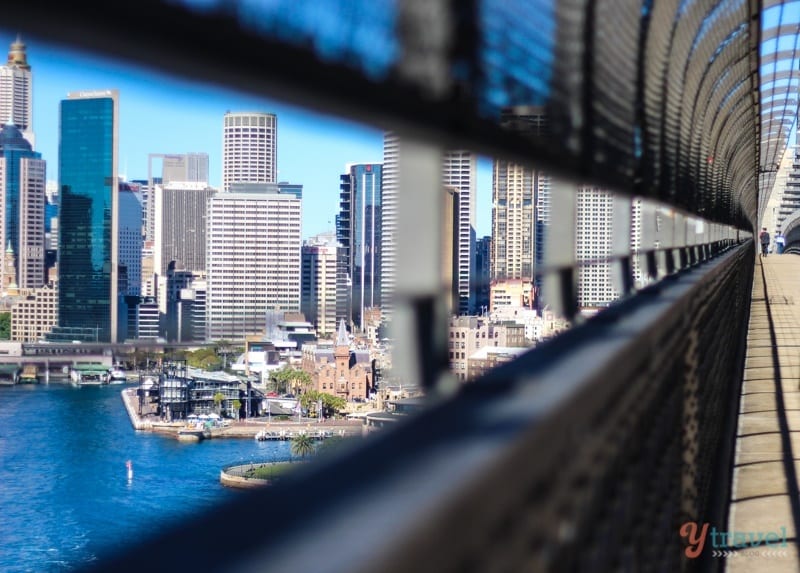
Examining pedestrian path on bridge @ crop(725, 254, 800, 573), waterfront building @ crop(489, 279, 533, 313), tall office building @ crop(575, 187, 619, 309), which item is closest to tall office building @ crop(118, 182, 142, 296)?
pedestrian path on bridge @ crop(725, 254, 800, 573)

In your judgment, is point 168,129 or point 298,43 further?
point 168,129

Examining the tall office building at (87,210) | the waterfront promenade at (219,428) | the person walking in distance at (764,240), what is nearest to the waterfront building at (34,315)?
the tall office building at (87,210)

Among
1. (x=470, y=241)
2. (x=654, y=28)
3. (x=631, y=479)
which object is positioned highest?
(x=654, y=28)

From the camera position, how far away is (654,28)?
139 inches

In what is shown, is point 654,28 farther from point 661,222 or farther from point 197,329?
point 661,222

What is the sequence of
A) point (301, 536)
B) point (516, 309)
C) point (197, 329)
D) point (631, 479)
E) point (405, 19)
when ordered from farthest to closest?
point (516, 309)
point (197, 329)
point (631, 479)
point (405, 19)
point (301, 536)

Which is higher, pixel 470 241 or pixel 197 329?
pixel 470 241

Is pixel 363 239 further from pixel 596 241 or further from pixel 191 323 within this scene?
pixel 191 323

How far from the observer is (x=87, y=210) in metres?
37.6

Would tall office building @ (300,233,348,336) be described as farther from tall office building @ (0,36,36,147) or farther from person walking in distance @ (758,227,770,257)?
person walking in distance @ (758,227,770,257)

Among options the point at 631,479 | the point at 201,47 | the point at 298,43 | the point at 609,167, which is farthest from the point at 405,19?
the point at 609,167

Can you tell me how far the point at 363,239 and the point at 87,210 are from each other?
115 feet

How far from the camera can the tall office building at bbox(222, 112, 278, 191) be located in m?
8.84

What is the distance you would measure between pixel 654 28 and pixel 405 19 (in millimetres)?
2432
